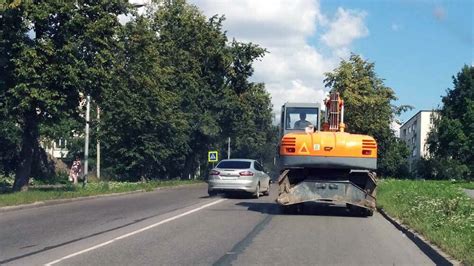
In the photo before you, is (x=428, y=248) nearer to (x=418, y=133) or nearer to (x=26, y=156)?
(x=26, y=156)

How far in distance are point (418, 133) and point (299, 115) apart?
100448 millimetres

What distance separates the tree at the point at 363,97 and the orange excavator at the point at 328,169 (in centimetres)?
3113

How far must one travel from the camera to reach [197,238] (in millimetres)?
13273

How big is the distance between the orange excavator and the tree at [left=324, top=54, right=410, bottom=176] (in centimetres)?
3113

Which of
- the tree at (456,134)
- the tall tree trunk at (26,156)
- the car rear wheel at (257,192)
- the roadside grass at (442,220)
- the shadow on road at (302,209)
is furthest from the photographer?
the tree at (456,134)

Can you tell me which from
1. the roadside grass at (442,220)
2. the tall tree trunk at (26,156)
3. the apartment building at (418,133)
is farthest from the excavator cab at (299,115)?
the apartment building at (418,133)

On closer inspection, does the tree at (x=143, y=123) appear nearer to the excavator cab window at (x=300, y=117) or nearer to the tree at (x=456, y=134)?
the excavator cab window at (x=300, y=117)

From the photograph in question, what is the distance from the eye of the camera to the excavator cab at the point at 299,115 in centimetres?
2480

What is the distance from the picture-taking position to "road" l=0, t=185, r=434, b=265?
35.2ft

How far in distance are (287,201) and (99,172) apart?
1301 inches

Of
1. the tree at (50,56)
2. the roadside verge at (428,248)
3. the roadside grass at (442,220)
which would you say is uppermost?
the tree at (50,56)

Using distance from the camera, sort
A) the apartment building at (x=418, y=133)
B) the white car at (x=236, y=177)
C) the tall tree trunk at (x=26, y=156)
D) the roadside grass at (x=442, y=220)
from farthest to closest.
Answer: the apartment building at (x=418, y=133), the white car at (x=236, y=177), the tall tree trunk at (x=26, y=156), the roadside grass at (x=442, y=220)

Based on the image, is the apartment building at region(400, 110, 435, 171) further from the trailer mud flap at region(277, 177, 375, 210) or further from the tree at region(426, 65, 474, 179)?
the trailer mud flap at region(277, 177, 375, 210)

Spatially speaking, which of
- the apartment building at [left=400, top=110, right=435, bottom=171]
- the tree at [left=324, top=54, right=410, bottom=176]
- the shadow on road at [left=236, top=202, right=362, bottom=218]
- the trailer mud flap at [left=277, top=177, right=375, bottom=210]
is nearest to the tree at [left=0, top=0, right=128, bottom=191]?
the shadow on road at [left=236, top=202, right=362, bottom=218]
